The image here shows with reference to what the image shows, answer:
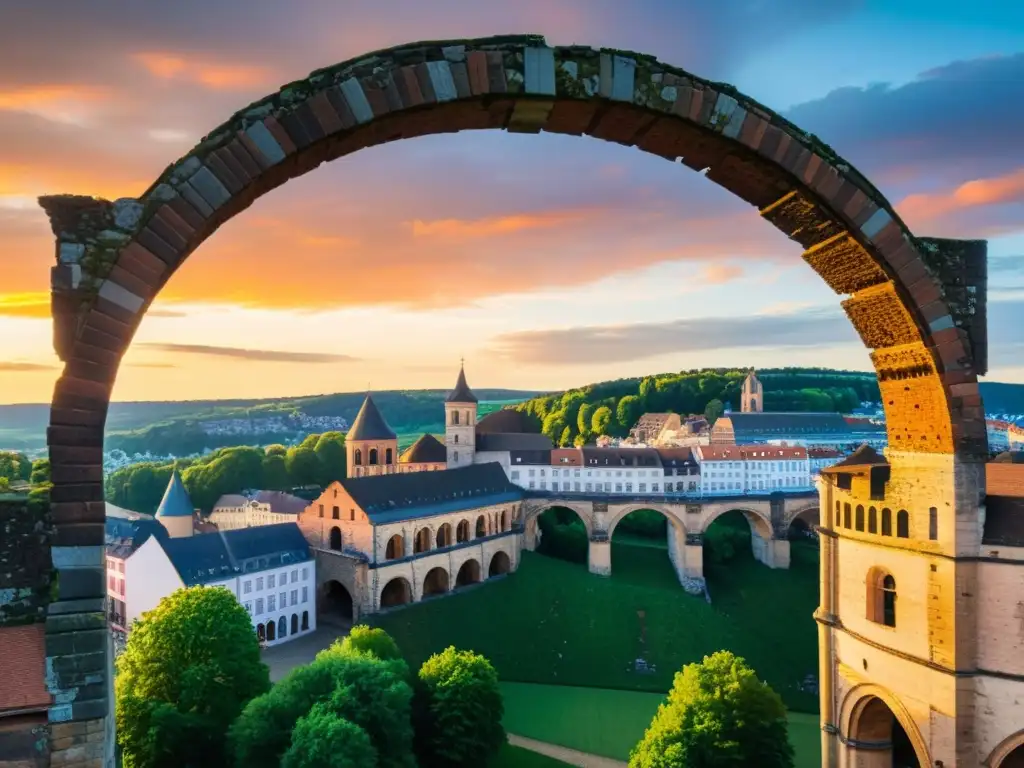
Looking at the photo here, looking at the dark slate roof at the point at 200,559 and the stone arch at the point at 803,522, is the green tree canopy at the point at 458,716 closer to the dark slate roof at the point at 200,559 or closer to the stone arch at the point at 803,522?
the dark slate roof at the point at 200,559

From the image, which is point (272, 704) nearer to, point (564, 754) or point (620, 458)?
point (564, 754)

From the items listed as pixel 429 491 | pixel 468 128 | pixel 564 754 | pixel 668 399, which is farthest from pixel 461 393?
pixel 468 128

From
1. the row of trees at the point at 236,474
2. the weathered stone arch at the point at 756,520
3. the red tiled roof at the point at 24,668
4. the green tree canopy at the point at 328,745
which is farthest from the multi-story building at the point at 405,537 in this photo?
the red tiled roof at the point at 24,668

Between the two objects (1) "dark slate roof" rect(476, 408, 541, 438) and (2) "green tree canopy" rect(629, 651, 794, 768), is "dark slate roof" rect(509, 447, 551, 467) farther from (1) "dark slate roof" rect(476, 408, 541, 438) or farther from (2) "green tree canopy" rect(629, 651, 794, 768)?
(2) "green tree canopy" rect(629, 651, 794, 768)

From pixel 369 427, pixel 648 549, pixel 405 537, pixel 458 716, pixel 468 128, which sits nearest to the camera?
pixel 468 128

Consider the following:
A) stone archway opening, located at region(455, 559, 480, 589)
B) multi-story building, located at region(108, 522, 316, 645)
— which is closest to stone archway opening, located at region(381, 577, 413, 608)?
stone archway opening, located at region(455, 559, 480, 589)

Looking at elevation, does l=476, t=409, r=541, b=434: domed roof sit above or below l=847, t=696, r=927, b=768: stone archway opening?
above
